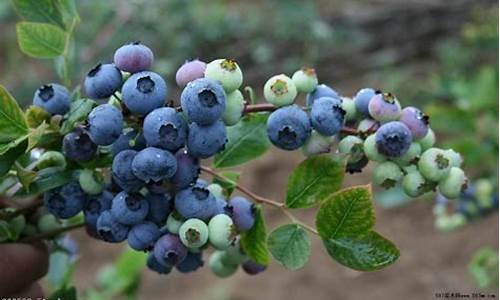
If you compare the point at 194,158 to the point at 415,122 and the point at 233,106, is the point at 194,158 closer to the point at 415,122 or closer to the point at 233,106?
the point at 233,106

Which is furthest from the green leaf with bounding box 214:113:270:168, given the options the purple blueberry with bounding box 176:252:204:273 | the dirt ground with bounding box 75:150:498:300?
the dirt ground with bounding box 75:150:498:300

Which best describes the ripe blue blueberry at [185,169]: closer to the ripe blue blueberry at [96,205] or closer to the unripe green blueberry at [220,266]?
the ripe blue blueberry at [96,205]

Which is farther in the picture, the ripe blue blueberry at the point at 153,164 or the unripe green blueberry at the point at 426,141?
the unripe green blueberry at the point at 426,141

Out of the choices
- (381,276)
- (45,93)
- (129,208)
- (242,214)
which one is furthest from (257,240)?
(381,276)

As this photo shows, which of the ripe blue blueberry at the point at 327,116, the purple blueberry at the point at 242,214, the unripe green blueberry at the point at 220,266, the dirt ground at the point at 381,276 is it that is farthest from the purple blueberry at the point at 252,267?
the dirt ground at the point at 381,276

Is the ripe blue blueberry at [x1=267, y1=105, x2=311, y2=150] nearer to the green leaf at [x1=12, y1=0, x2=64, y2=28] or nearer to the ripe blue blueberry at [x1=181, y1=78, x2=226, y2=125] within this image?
the ripe blue blueberry at [x1=181, y1=78, x2=226, y2=125]
